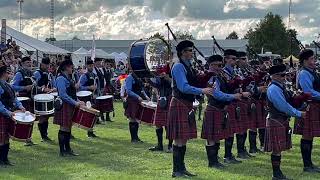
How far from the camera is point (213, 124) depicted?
811 centimetres

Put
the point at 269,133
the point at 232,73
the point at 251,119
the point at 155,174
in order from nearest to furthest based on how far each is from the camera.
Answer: the point at 269,133 → the point at 155,174 → the point at 232,73 → the point at 251,119

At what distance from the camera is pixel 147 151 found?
32.6ft

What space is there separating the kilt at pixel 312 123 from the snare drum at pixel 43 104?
15.9ft

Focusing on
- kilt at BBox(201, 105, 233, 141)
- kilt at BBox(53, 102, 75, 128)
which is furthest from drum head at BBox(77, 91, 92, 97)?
kilt at BBox(201, 105, 233, 141)

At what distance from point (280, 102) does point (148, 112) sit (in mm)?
4150

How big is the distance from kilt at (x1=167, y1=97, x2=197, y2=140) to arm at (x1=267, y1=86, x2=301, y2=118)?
3.97 ft

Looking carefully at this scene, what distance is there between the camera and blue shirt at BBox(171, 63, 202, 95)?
23.6 feet

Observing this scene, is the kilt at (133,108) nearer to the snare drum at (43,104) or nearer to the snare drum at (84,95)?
the snare drum at (84,95)

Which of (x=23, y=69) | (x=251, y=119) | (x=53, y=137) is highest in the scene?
(x=23, y=69)

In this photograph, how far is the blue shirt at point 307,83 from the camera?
772cm

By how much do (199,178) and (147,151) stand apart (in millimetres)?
2556

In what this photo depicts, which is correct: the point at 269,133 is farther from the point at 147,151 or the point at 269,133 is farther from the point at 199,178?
the point at 147,151

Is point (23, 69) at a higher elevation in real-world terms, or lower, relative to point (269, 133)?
higher

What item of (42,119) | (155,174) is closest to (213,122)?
(155,174)
